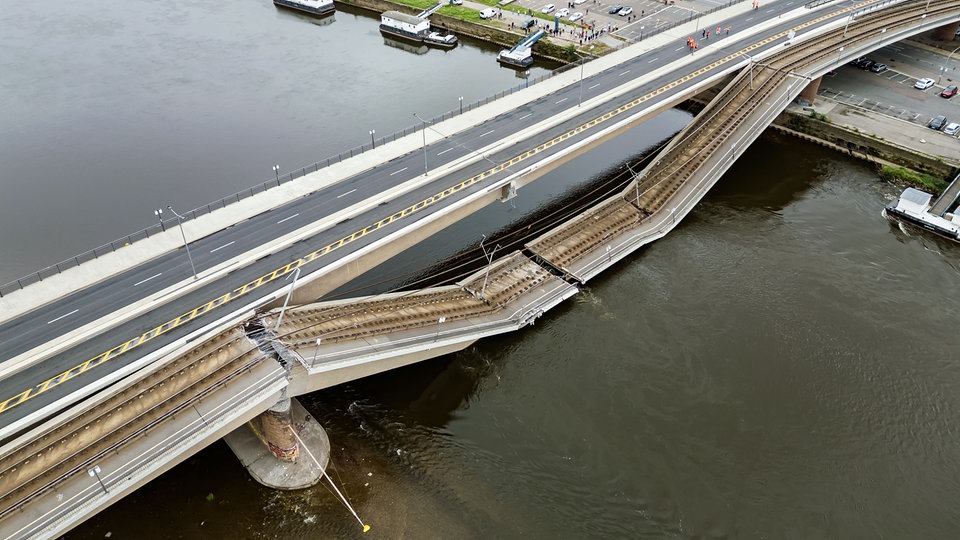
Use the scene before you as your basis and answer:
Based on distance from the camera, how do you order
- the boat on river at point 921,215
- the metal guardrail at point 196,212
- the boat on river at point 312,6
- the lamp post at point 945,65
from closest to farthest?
the metal guardrail at point 196,212, the boat on river at point 921,215, the lamp post at point 945,65, the boat on river at point 312,6

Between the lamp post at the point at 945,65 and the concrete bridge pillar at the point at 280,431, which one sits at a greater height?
the lamp post at the point at 945,65

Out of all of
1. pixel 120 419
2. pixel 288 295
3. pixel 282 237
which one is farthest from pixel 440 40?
pixel 120 419

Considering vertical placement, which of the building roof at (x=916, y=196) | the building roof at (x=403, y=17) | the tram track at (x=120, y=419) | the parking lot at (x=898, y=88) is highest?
the building roof at (x=403, y=17)

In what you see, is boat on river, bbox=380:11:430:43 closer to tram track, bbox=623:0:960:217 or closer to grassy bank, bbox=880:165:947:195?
tram track, bbox=623:0:960:217

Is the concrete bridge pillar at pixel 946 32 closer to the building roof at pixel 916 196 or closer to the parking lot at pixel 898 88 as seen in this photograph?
the parking lot at pixel 898 88

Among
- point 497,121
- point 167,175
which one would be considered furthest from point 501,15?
point 167,175

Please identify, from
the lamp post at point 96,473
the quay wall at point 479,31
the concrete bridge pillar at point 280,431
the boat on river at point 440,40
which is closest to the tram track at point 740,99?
the quay wall at point 479,31
